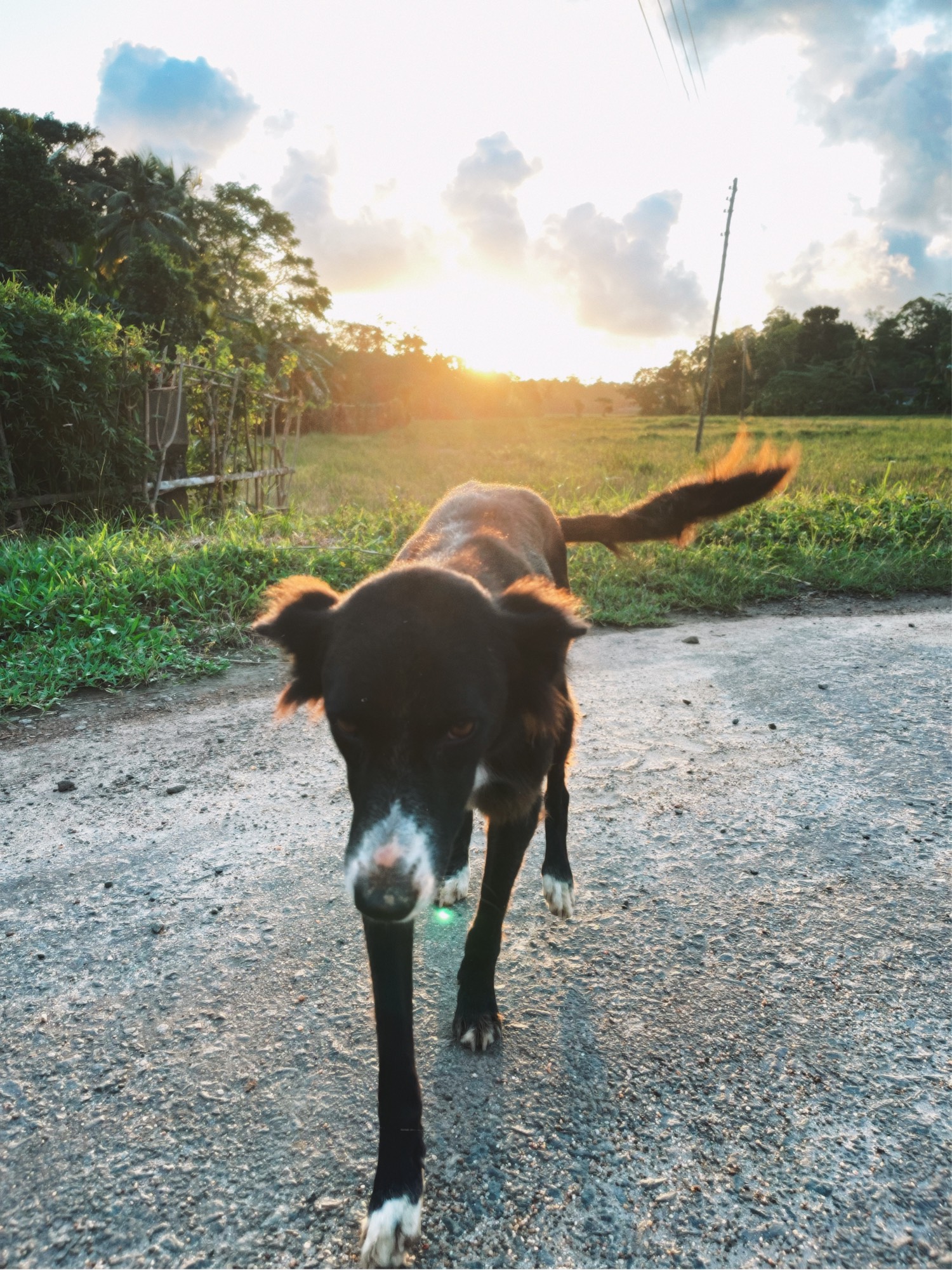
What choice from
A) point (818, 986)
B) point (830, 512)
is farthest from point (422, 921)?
point (830, 512)

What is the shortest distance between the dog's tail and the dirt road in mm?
1155

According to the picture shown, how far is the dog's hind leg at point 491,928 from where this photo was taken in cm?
214

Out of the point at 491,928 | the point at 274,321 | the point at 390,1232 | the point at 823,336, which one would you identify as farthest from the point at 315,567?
the point at 823,336

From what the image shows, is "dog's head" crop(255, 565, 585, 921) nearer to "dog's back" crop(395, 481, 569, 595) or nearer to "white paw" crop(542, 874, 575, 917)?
"dog's back" crop(395, 481, 569, 595)

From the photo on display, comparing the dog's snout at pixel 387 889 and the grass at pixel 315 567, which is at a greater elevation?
the dog's snout at pixel 387 889

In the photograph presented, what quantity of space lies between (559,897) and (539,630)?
1.18 m

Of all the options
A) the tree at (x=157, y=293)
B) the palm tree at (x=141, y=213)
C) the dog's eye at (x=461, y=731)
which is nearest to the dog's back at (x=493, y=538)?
the dog's eye at (x=461, y=731)

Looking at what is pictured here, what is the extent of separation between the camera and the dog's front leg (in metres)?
1.62

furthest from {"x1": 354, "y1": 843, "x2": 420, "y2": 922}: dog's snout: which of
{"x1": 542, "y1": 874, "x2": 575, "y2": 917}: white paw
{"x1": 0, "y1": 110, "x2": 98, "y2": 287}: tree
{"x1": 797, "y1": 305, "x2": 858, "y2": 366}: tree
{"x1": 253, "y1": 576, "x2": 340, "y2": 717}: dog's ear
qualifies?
{"x1": 797, "y1": 305, "x2": 858, "y2": 366}: tree

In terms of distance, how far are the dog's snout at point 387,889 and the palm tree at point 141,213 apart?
30.6 metres

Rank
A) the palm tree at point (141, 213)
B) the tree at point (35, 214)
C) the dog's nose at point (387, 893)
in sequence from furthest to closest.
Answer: the palm tree at point (141, 213) < the tree at point (35, 214) < the dog's nose at point (387, 893)

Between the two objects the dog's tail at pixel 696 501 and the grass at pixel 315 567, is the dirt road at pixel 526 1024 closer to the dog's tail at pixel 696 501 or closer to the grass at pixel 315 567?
the dog's tail at pixel 696 501

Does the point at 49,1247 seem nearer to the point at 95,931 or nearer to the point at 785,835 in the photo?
the point at 95,931

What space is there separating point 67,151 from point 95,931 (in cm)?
3993
